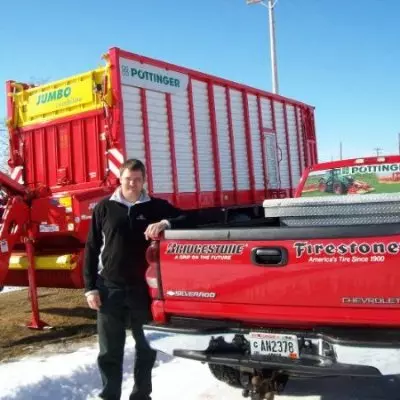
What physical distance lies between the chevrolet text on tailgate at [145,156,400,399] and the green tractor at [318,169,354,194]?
2226 millimetres

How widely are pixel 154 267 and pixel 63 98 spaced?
5134 mm

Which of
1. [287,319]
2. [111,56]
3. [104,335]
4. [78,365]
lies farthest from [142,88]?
[287,319]

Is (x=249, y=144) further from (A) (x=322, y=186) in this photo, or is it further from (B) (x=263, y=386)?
(B) (x=263, y=386)

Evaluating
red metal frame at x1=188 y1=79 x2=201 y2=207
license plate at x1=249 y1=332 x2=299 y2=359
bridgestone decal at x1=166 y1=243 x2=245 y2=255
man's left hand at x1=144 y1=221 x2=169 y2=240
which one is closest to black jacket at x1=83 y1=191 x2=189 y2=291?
man's left hand at x1=144 y1=221 x2=169 y2=240

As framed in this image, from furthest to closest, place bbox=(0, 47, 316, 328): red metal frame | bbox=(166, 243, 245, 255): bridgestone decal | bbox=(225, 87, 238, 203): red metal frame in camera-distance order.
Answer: bbox=(225, 87, 238, 203): red metal frame
bbox=(0, 47, 316, 328): red metal frame
bbox=(166, 243, 245, 255): bridgestone decal

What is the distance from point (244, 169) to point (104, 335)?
678 centimetres

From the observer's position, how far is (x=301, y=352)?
3.34 meters

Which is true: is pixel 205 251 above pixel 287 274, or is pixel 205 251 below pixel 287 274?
above

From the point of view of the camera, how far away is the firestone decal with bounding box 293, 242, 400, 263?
3.06 metres

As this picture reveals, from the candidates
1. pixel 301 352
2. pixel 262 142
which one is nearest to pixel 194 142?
pixel 262 142

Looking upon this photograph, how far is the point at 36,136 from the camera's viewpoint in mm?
8844

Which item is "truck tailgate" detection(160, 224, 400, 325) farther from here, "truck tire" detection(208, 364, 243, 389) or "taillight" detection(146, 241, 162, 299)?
"truck tire" detection(208, 364, 243, 389)

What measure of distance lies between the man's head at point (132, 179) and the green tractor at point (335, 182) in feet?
10.1

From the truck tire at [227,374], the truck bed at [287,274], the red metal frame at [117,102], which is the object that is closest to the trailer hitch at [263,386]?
the truck bed at [287,274]
